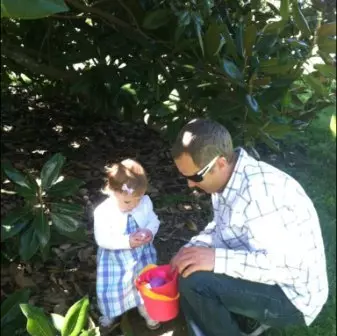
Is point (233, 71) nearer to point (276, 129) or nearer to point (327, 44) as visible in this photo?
point (276, 129)

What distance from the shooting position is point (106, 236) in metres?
2.45

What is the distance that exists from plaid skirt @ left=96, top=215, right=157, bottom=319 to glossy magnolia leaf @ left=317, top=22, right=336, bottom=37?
4.72 feet

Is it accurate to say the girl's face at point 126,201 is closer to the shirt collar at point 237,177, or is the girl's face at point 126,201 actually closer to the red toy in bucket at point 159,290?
the red toy in bucket at point 159,290

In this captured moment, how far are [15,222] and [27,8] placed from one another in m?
1.38

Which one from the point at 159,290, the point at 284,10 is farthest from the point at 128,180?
the point at 284,10

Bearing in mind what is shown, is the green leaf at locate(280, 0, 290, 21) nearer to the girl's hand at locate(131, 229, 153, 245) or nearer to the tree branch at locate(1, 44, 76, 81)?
the girl's hand at locate(131, 229, 153, 245)

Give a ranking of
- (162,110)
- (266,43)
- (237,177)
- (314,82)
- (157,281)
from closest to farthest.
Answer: (314,82) → (266,43) → (237,177) → (157,281) → (162,110)

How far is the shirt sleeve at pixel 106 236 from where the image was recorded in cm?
244

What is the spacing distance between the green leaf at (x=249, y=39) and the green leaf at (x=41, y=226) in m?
1.06

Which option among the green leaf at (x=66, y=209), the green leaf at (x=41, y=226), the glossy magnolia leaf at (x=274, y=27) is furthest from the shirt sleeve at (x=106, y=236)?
the glossy magnolia leaf at (x=274, y=27)

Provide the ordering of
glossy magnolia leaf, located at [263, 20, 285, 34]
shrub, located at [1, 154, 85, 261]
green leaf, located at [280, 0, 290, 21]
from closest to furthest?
green leaf, located at [280, 0, 290, 21] < glossy magnolia leaf, located at [263, 20, 285, 34] < shrub, located at [1, 154, 85, 261]

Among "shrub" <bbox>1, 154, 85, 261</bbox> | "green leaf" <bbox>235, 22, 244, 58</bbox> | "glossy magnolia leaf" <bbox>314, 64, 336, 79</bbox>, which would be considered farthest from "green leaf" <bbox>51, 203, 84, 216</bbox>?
"glossy magnolia leaf" <bbox>314, 64, 336, 79</bbox>

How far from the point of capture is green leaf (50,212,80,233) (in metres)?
2.35

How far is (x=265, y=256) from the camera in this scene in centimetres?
213
